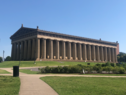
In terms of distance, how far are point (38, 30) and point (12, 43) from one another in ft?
118

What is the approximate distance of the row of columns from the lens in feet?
254

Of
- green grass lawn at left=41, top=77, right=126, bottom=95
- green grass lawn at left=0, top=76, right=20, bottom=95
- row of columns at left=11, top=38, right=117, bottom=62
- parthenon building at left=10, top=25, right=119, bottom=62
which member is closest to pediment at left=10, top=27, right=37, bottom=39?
parthenon building at left=10, top=25, right=119, bottom=62

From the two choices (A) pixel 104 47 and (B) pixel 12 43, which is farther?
(A) pixel 104 47

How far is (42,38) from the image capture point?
76.9 metres

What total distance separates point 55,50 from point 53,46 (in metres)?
3.74

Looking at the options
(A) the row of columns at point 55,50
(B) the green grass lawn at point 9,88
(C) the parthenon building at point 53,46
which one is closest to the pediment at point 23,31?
(C) the parthenon building at point 53,46

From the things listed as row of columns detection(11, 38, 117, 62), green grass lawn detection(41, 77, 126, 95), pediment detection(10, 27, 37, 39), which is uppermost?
pediment detection(10, 27, 37, 39)

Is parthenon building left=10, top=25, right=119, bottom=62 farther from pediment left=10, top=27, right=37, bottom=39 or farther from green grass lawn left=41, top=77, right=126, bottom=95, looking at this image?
green grass lawn left=41, top=77, right=126, bottom=95

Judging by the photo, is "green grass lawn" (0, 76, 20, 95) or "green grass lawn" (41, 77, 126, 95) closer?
"green grass lawn" (0, 76, 20, 95)

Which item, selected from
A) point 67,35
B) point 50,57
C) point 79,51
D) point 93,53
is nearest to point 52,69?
point 50,57

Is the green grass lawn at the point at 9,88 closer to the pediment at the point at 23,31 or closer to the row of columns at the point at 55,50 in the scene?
the row of columns at the point at 55,50

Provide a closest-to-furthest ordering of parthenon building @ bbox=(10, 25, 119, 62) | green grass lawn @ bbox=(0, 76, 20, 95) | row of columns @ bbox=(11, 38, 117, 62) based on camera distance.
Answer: green grass lawn @ bbox=(0, 76, 20, 95) → parthenon building @ bbox=(10, 25, 119, 62) → row of columns @ bbox=(11, 38, 117, 62)

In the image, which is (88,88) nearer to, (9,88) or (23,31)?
(9,88)

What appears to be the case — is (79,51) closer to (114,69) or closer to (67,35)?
(67,35)
